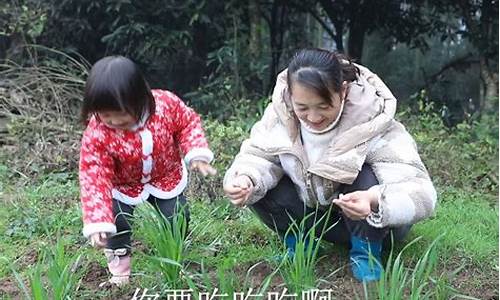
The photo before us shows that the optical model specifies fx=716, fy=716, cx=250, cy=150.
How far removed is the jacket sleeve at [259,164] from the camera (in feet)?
8.05

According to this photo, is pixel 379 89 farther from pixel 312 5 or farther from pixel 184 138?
pixel 312 5

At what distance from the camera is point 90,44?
22.5 ft

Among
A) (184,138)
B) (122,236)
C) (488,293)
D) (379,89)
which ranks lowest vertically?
(488,293)

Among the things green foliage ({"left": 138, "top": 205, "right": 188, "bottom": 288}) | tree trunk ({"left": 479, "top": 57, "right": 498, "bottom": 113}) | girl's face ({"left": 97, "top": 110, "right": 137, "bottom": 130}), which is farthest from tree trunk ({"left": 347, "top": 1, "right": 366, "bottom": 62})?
green foliage ({"left": 138, "top": 205, "right": 188, "bottom": 288})

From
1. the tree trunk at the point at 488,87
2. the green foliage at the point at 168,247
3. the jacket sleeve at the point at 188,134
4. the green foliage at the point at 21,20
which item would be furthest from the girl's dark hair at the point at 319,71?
the tree trunk at the point at 488,87

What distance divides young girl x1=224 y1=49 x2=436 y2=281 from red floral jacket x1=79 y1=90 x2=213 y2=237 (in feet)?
0.76

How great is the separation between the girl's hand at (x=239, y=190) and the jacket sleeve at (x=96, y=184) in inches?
15.3

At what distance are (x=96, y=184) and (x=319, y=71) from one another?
0.81 metres

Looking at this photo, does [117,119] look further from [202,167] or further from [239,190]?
[239,190]

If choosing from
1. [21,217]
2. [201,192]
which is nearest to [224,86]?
[201,192]

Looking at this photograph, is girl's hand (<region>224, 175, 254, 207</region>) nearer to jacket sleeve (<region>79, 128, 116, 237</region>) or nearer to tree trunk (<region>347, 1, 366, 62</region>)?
jacket sleeve (<region>79, 128, 116, 237</region>)

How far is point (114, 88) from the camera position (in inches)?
86.8

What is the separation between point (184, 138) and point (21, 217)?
1.28 m

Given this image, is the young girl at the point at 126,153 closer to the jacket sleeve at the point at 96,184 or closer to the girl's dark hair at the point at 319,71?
the jacket sleeve at the point at 96,184
